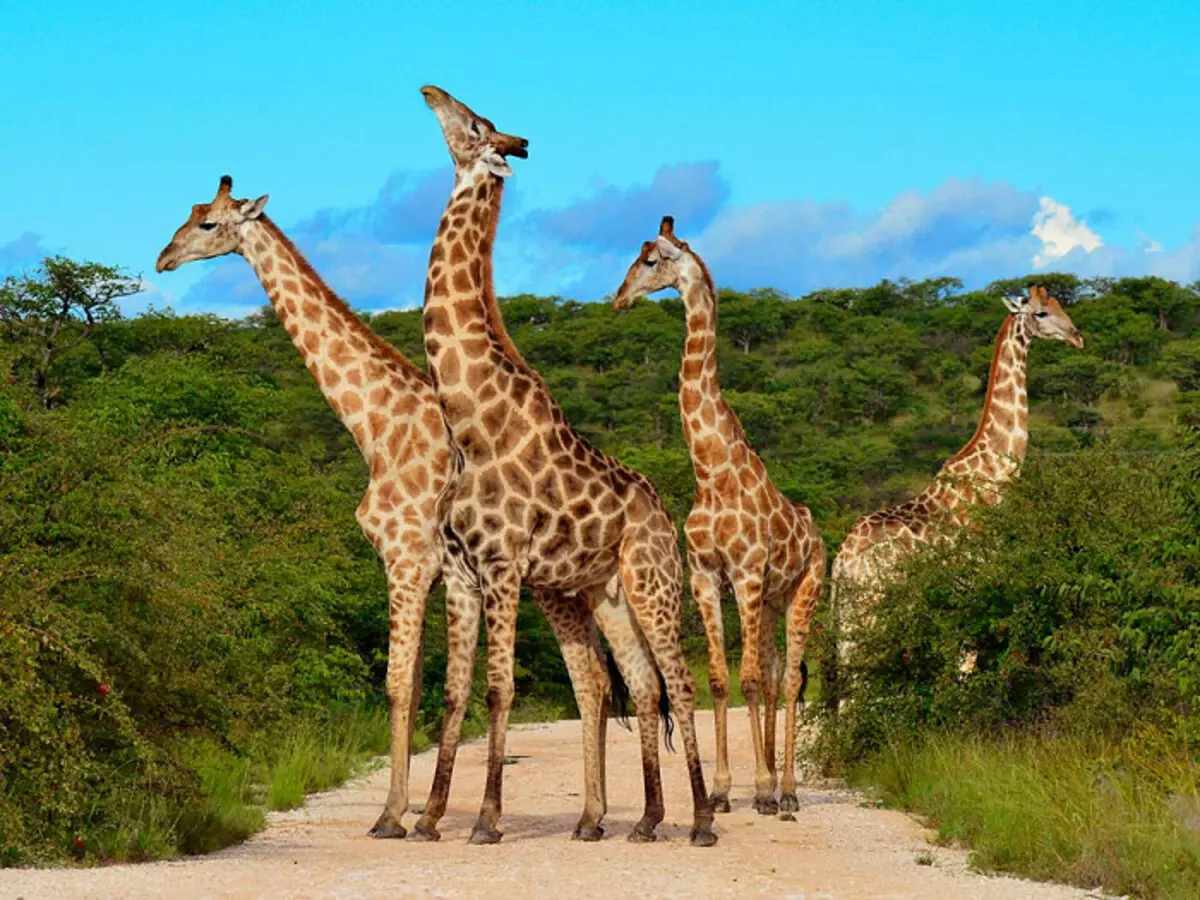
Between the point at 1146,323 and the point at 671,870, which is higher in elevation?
the point at 1146,323

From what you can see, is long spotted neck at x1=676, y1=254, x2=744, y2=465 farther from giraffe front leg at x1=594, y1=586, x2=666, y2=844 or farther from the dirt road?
the dirt road

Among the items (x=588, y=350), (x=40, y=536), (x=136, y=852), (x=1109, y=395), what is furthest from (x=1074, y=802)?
(x=588, y=350)

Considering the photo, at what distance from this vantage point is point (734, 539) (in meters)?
11.5

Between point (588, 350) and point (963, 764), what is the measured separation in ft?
172

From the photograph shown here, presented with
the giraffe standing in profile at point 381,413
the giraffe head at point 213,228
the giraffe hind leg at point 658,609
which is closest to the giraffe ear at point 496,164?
the giraffe standing in profile at point 381,413

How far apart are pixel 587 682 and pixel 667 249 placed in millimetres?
3185

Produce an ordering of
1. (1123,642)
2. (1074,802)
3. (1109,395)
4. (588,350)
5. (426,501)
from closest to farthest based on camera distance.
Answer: (1074,802) → (426,501) → (1123,642) → (1109,395) → (588,350)

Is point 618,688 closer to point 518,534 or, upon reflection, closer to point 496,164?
point 518,534

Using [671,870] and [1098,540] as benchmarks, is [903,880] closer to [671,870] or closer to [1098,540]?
[671,870]

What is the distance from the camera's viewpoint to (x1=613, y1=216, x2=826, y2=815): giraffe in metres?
11.5

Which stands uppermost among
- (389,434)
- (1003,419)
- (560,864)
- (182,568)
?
(1003,419)

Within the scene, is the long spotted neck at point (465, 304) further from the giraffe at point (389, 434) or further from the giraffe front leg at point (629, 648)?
the giraffe front leg at point (629, 648)

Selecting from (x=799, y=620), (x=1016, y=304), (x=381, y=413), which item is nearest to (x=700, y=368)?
(x=799, y=620)

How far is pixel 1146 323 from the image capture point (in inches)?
2502
